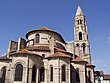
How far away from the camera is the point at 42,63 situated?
98.6 feet

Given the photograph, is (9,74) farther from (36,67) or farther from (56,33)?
(56,33)

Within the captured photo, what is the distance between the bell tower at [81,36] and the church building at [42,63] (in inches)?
117

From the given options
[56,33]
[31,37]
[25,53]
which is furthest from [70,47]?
[25,53]

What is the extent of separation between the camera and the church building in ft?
90.6

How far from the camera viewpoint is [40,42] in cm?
3672

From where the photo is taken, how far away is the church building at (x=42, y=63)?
27.6 m

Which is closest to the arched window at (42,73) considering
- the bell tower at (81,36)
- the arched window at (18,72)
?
the arched window at (18,72)

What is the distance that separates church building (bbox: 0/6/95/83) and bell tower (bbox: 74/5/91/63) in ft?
9.78

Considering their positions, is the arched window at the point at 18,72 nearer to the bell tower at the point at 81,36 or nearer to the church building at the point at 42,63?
the church building at the point at 42,63

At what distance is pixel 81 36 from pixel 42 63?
1702 cm

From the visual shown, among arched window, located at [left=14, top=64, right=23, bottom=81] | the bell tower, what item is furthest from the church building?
the bell tower

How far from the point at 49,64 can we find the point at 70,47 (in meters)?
9.13

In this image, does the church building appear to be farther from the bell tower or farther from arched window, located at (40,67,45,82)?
the bell tower

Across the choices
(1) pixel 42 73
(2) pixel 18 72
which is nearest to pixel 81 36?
(1) pixel 42 73
